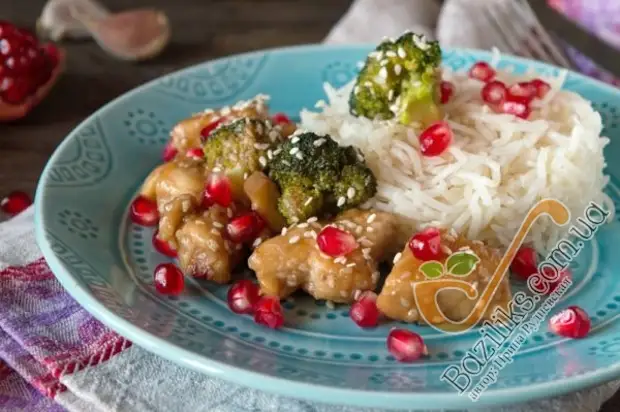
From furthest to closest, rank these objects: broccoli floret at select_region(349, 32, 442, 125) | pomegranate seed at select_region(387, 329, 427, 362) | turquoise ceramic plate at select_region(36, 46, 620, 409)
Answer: broccoli floret at select_region(349, 32, 442, 125) < pomegranate seed at select_region(387, 329, 427, 362) < turquoise ceramic plate at select_region(36, 46, 620, 409)

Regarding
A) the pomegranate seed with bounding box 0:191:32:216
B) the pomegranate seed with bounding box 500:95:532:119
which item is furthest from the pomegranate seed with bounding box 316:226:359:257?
the pomegranate seed with bounding box 0:191:32:216

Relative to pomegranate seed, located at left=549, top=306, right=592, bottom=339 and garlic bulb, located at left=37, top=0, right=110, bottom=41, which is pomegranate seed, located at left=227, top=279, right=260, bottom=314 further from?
garlic bulb, located at left=37, top=0, right=110, bottom=41

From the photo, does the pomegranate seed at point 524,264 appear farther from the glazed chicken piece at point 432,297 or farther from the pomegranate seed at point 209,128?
the pomegranate seed at point 209,128

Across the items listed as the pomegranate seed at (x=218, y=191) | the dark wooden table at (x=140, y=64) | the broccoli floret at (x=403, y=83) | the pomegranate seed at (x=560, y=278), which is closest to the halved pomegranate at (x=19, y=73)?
the dark wooden table at (x=140, y=64)

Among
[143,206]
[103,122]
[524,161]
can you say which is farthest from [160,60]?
[524,161]

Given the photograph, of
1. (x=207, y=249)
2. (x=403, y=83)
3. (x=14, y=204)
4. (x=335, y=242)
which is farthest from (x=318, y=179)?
(x=14, y=204)

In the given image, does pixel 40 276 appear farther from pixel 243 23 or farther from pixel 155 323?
pixel 243 23
